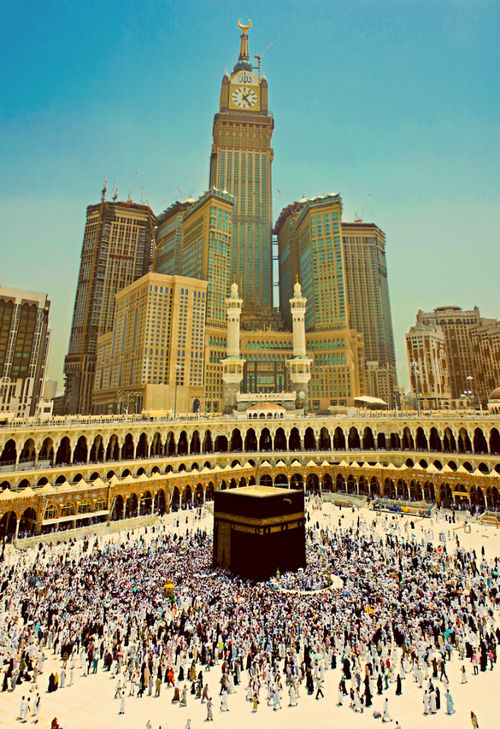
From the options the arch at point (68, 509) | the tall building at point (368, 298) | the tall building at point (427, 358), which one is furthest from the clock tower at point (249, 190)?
the arch at point (68, 509)

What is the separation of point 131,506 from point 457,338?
126 metres

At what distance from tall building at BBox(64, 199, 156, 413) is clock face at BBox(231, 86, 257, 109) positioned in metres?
42.1

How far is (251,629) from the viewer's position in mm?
14258

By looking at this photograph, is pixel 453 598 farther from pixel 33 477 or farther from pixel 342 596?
pixel 33 477

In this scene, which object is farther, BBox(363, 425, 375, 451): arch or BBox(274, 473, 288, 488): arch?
BBox(363, 425, 375, 451): arch

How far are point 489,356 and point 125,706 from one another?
420 feet

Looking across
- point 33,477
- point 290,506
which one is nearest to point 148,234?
point 33,477

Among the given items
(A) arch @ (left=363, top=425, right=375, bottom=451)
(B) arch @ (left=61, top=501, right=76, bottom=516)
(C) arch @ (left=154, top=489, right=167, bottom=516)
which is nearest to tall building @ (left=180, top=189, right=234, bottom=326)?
(A) arch @ (left=363, top=425, right=375, bottom=451)

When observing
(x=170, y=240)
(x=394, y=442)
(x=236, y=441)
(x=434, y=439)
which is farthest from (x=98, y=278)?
(x=434, y=439)

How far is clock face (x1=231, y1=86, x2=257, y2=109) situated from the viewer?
12188cm

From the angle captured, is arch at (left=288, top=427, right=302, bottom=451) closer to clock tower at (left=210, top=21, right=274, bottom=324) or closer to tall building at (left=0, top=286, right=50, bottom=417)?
clock tower at (left=210, top=21, right=274, bottom=324)

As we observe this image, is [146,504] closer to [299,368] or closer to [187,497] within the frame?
[187,497]

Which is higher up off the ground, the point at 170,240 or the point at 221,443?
the point at 170,240

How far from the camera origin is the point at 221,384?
84.5 meters
